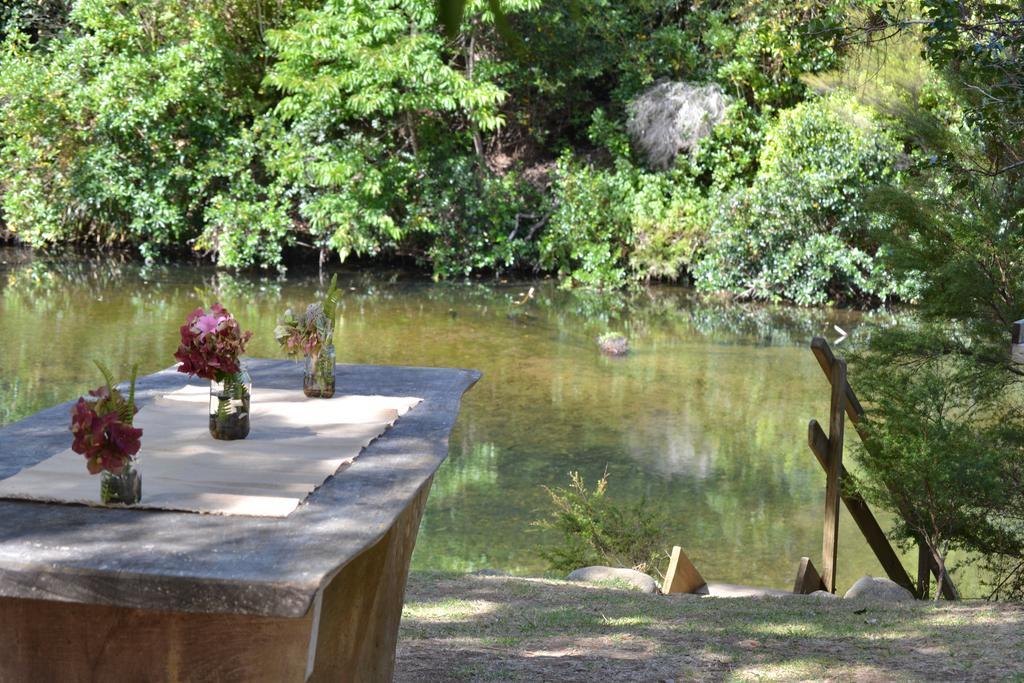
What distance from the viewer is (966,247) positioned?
564 cm

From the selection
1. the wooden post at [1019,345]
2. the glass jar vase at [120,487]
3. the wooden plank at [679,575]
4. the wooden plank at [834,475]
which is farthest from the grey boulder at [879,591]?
the glass jar vase at [120,487]

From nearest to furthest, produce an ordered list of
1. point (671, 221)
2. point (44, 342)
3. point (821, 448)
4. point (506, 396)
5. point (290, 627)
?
point (290, 627) → point (821, 448) → point (506, 396) → point (44, 342) → point (671, 221)

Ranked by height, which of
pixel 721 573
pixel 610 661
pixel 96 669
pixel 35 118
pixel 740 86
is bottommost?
pixel 721 573

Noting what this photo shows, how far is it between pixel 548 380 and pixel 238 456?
23.5 ft

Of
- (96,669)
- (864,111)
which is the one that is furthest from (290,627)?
(864,111)

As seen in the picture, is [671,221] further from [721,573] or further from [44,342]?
[721,573]

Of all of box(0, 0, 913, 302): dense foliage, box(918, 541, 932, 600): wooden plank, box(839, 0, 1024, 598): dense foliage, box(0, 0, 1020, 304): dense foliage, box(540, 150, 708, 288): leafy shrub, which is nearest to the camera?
box(839, 0, 1024, 598): dense foliage

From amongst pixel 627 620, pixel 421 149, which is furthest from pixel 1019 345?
pixel 421 149

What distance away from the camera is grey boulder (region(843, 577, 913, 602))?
196 inches

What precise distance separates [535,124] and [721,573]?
→ 12.0 m

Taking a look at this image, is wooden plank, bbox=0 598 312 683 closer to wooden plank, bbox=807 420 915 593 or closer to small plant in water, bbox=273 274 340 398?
small plant in water, bbox=273 274 340 398

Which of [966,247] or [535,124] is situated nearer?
[966,247]

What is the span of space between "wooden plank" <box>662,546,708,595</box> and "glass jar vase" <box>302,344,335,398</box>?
2.05 m

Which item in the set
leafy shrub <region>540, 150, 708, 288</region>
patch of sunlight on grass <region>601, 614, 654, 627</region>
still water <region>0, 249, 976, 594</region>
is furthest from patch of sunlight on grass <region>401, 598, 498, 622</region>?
leafy shrub <region>540, 150, 708, 288</region>
